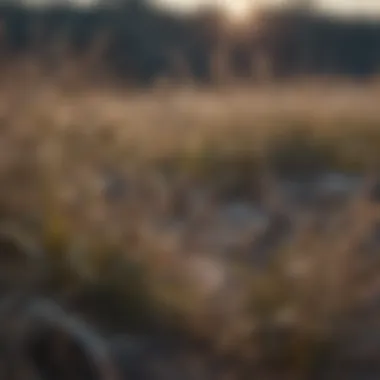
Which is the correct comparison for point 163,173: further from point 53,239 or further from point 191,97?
point 191,97

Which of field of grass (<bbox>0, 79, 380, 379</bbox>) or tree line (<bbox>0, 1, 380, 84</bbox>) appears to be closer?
field of grass (<bbox>0, 79, 380, 379</bbox>)

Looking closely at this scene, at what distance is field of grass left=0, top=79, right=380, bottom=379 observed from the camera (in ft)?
4.11

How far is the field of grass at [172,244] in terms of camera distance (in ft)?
4.11

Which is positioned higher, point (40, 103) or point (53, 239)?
point (40, 103)

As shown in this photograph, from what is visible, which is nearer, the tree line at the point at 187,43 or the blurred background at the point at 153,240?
the blurred background at the point at 153,240

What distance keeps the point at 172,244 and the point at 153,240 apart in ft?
0.09

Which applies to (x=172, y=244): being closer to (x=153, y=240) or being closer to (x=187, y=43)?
(x=153, y=240)

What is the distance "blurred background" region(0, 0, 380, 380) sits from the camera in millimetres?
1256

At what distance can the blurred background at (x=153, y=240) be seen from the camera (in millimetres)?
1256

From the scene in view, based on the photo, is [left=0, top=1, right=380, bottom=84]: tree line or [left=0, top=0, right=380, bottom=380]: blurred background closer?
[left=0, top=0, right=380, bottom=380]: blurred background

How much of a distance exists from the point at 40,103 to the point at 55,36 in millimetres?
157

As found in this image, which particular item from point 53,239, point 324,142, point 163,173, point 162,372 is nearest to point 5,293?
point 53,239

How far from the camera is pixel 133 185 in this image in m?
1.53

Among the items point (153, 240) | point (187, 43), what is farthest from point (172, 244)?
point (187, 43)
